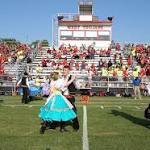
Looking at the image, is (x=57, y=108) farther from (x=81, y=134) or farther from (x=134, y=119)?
(x=134, y=119)

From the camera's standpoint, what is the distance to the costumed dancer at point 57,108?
1429 cm

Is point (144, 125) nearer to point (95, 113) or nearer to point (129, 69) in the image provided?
point (95, 113)

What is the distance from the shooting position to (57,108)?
47.0 ft

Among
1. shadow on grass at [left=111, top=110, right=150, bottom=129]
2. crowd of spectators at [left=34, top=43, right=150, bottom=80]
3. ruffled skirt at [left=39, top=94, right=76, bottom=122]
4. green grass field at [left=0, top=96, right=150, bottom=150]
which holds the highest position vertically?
crowd of spectators at [left=34, top=43, right=150, bottom=80]

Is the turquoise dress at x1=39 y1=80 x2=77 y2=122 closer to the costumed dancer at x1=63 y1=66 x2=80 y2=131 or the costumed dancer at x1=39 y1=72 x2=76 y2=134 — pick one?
the costumed dancer at x1=39 y1=72 x2=76 y2=134

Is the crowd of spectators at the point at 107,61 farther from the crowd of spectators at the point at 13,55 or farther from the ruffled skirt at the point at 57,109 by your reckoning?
the ruffled skirt at the point at 57,109

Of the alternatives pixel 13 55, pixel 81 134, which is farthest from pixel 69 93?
pixel 13 55

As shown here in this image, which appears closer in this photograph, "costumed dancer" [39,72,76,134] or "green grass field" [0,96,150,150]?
"green grass field" [0,96,150,150]

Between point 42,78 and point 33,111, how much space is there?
634 inches

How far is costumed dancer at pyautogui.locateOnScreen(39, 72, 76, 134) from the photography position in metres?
14.3

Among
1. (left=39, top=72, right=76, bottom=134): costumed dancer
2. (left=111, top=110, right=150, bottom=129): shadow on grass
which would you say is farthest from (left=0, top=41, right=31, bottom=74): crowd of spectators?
(left=39, top=72, right=76, bottom=134): costumed dancer

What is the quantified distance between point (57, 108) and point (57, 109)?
0.09 feet

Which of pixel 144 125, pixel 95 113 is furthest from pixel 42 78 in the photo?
pixel 144 125

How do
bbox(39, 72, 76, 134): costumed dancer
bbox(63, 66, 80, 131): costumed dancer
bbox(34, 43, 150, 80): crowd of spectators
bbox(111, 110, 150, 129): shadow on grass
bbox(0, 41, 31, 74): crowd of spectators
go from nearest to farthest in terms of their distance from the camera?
bbox(39, 72, 76, 134): costumed dancer
bbox(63, 66, 80, 131): costumed dancer
bbox(111, 110, 150, 129): shadow on grass
bbox(34, 43, 150, 80): crowd of spectators
bbox(0, 41, 31, 74): crowd of spectators
